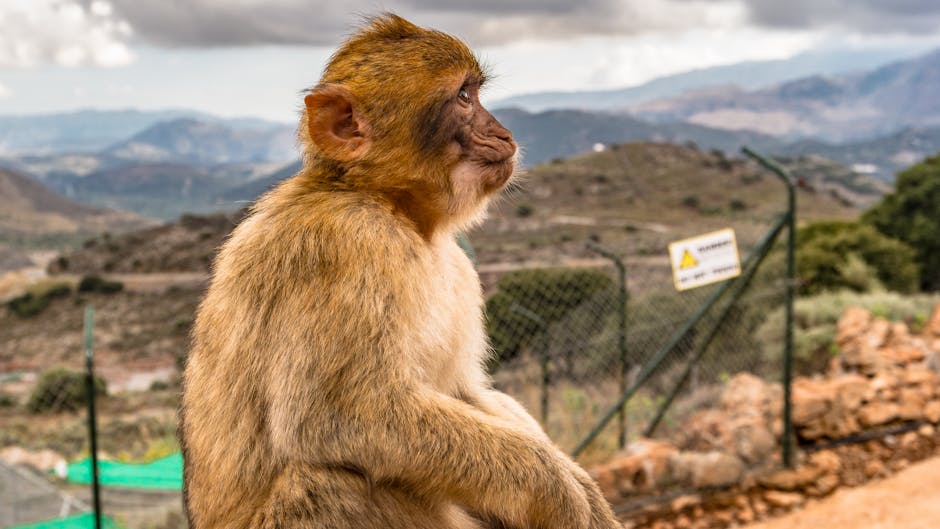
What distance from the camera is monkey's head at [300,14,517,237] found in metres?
2.54

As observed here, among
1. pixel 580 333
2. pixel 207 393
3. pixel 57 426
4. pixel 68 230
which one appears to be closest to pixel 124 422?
pixel 57 426

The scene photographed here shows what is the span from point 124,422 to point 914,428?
18.1 meters

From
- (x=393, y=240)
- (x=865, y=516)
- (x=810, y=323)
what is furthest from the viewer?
(x=810, y=323)

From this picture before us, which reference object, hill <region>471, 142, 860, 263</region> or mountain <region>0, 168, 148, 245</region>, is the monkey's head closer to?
hill <region>471, 142, 860, 263</region>

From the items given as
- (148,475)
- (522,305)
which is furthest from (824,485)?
(148,475)

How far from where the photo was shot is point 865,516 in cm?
632

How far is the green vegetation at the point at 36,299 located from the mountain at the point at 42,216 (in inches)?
2457

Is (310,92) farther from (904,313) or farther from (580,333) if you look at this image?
(904,313)

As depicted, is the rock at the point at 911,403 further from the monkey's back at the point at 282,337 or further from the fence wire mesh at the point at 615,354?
the monkey's back at the point at 282,337

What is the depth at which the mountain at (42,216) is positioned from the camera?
Answer: 126 m

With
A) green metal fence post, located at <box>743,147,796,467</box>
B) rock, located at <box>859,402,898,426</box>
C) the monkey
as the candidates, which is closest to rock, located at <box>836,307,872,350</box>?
rock, located at <box>859,402,898,426</box>

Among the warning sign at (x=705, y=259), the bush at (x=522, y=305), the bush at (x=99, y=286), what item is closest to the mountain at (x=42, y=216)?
the bush at (x=99, y=286)

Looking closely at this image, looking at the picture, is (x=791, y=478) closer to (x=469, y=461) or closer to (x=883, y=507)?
(x=883, y=507)

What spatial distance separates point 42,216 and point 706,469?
155 metres
